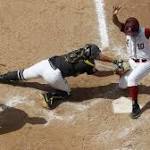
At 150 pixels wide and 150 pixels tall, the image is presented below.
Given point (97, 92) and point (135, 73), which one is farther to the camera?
point (97, 92)

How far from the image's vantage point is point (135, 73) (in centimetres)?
1088

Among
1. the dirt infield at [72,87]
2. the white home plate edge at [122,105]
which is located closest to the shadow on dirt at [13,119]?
the dirt infield at [72,87]

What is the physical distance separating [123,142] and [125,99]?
1.08 metres

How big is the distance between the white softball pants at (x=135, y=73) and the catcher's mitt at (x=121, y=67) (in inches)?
2.9

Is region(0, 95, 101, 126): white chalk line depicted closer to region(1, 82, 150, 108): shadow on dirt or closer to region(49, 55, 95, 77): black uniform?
region(1, 82, 150, 108): shadow on dirt

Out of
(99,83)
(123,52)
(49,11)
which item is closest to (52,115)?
(99,83)

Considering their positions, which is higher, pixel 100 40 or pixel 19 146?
pixel 100 40

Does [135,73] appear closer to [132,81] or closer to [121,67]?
[132,81]

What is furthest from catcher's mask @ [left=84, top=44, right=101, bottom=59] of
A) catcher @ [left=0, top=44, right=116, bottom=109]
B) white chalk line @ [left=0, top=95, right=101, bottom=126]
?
white chalk line @ [left=0, top=95, right=101, bottom=126]

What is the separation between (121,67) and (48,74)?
132 cm

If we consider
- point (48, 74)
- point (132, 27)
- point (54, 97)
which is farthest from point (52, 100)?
point (132, 27)

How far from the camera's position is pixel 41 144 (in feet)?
34.1

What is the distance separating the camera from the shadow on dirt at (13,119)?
423 inches

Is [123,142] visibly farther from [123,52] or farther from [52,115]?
[123,52]
